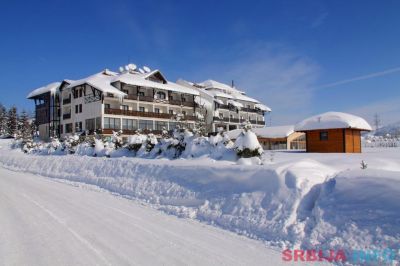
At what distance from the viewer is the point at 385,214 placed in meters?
5.59

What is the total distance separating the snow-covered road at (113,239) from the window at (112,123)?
3463 cm

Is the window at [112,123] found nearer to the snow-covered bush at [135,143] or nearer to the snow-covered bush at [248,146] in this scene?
the snow-covered bush at [135,143]

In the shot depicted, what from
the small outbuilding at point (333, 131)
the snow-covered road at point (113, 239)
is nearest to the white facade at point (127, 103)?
the small outbuilding at point (333, 131)

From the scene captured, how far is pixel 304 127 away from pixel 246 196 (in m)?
24.2

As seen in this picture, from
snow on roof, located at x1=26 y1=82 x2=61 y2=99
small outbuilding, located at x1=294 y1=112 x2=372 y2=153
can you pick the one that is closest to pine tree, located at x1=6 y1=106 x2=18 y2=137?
snow on roof, located at x1=26 y1=82 x2=61 y2=99

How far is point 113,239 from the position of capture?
20.1 feet

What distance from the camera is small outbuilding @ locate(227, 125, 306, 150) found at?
4322cm

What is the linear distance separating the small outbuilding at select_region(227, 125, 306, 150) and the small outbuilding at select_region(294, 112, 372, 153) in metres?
11.7

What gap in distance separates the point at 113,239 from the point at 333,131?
89.0 feet

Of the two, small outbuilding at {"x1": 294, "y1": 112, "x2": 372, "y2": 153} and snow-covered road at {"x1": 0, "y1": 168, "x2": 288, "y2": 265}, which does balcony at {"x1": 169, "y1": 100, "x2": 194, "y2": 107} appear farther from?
snow-covered road at {"x1": 0, "y1": 168, "x2": 288, "y2": 265}

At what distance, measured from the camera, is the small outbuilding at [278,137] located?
43219mm

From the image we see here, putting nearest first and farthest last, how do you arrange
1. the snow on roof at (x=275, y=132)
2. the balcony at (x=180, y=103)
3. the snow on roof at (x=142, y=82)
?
1. the snow on roof at (x=275, y=132)
2. the snow on roof at (x=142, y=82)
3. the balcony at (x=180, y=103)

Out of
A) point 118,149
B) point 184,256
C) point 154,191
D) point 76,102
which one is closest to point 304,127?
point 118,149

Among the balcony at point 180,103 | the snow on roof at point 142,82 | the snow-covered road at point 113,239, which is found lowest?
the snow-covered road at point 113,239
